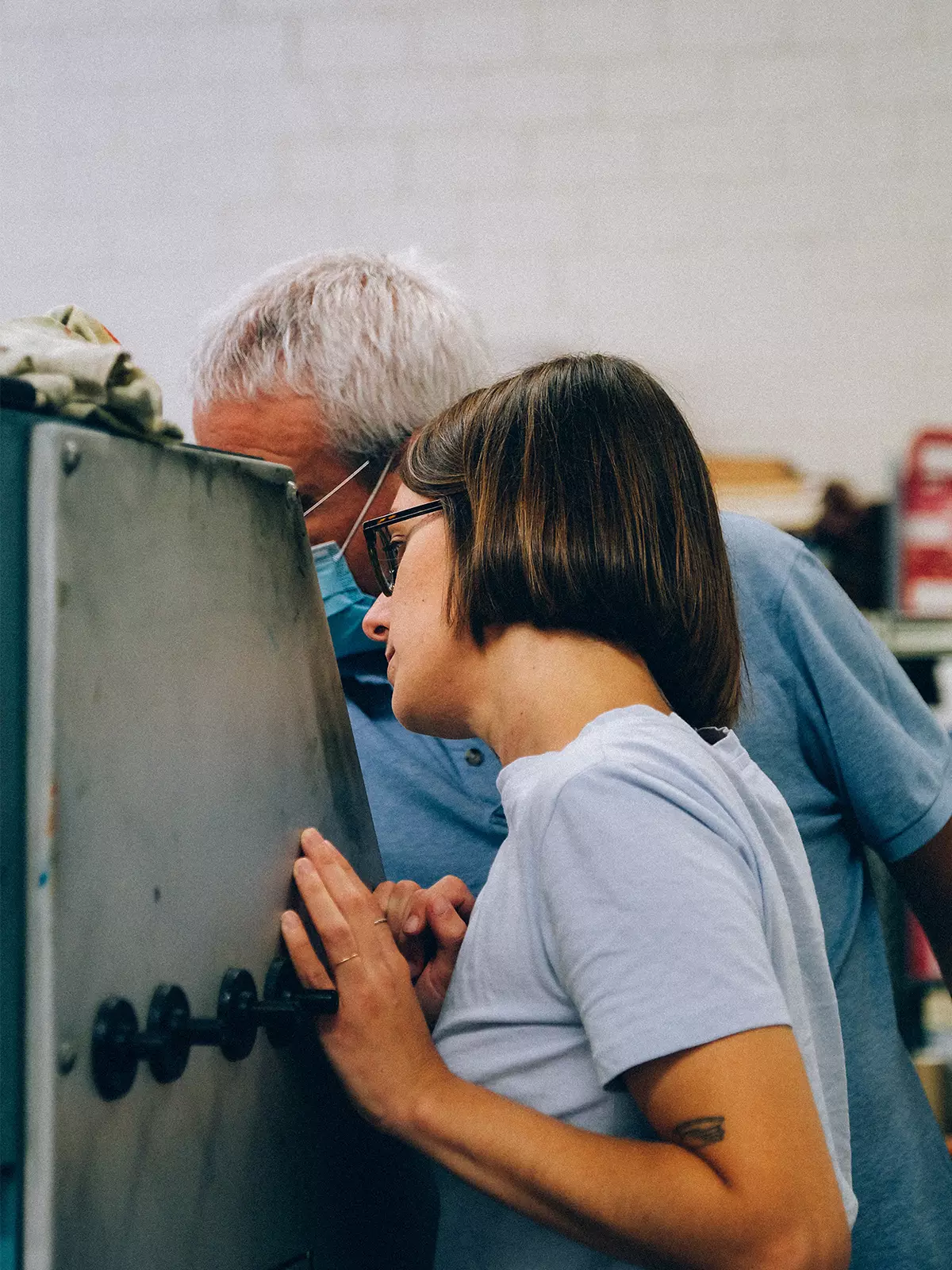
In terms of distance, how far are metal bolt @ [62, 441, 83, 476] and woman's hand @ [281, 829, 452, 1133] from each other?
0.31m

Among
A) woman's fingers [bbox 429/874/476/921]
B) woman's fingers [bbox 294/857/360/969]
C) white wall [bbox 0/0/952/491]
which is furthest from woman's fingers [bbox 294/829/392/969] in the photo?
white wall [bbox 0/0/952/491]

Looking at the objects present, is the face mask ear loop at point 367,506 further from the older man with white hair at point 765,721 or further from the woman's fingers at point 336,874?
the woman's fingers at point 336,874

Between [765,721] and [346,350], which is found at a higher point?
[346,350]

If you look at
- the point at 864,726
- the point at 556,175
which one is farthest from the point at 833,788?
the point at 556,175

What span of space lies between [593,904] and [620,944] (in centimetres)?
2

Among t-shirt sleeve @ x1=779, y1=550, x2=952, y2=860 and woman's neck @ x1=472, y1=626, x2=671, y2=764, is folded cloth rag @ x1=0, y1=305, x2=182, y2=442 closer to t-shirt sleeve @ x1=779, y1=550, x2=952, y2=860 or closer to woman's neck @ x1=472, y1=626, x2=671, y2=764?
woman's neck @ x1=472, y1=626, x2=671, y2=764

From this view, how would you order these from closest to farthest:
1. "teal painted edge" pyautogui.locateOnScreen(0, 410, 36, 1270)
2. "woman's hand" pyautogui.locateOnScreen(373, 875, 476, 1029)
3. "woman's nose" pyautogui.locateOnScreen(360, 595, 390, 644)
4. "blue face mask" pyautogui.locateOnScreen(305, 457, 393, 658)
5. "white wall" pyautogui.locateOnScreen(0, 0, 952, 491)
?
"teal painted edge" pyautogui.locateOnScreen(0, 410, 36, 1270) < "woman's hand" pyautogui.locateOnScreen(373, 875, 476, 1029) < "woman's nose" pyautogui.locateOnScreen(360, 595, 390, 644) < "blue face mask" pyautogui.locateOnScreen(305, 457, 393, 658) < "white wall" pyautogui.locateOnScreen(0, 0, 952, 491)

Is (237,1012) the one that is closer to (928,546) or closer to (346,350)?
(346,350)

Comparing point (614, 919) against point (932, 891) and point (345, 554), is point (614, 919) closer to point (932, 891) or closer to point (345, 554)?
point (932, 891)

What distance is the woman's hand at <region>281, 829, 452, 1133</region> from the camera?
2.22ft

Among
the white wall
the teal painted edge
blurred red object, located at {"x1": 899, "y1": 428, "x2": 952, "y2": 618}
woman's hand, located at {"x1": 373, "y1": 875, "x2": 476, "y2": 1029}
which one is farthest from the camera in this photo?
the white wall

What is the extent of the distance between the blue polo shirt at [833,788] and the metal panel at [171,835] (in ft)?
0.92

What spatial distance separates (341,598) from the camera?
1.21 m

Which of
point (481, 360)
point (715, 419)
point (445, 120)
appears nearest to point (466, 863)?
point (481, 360)
